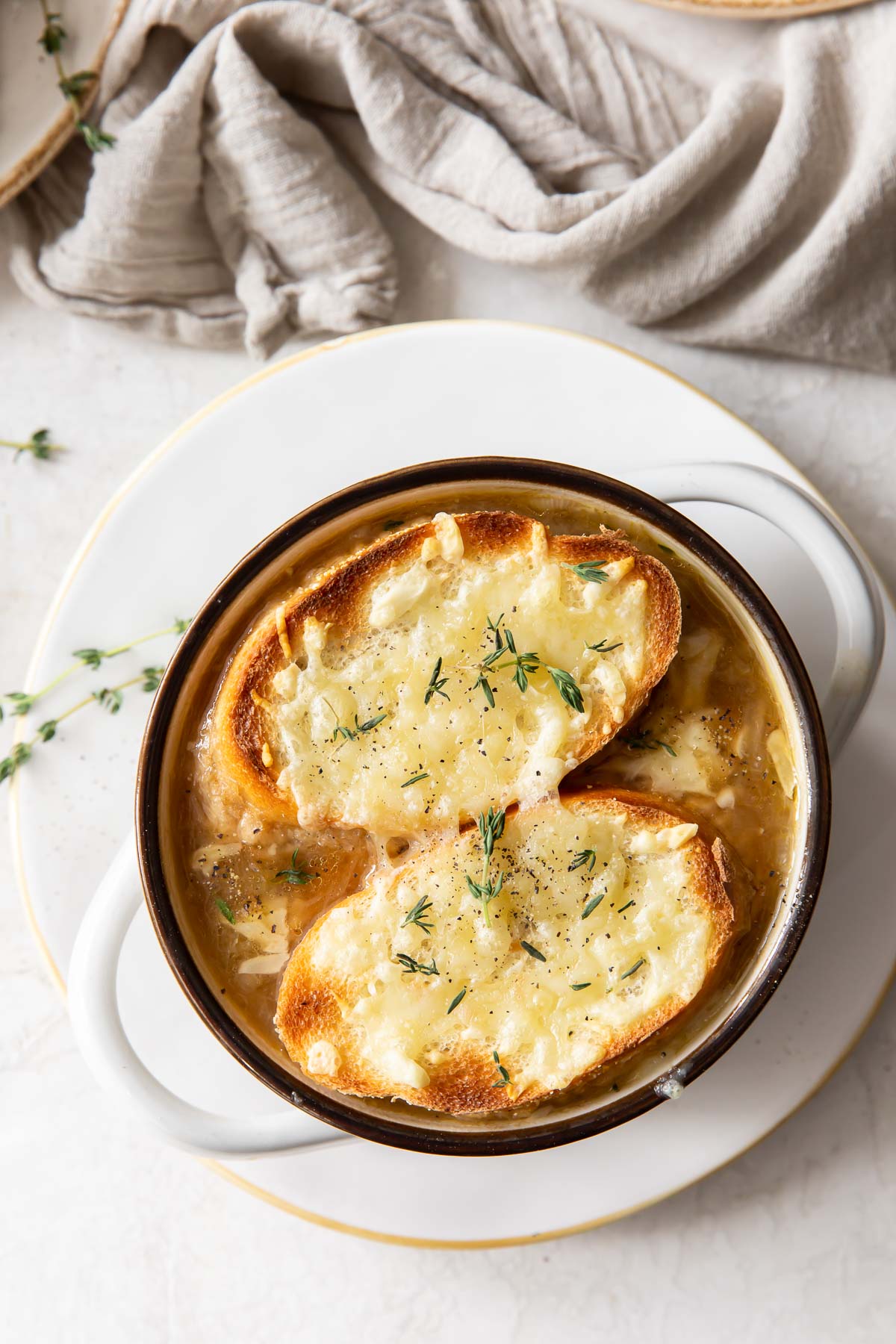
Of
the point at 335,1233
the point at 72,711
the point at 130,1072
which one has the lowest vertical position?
the point at 335,1233

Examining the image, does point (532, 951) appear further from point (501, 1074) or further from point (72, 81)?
point (72, 81)

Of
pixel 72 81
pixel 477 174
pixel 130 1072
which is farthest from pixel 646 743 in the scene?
pixel 72 81

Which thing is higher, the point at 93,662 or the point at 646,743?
the point at 93,662

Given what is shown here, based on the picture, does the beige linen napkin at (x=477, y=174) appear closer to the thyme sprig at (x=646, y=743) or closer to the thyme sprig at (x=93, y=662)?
the thyme sprig at (x=93, y=662)

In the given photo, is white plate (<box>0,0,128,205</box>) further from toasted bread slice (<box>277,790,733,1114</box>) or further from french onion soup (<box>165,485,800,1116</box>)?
toasted bread slice (<box>277,790,733,1114</box>)

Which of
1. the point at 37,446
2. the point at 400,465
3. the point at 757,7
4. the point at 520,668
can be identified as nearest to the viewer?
the point at 520,668

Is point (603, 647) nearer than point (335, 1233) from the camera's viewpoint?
Yes

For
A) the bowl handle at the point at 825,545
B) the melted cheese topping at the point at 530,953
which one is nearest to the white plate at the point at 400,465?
the bowl handle at the point at 825,545

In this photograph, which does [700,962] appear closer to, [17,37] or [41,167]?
[41,167]

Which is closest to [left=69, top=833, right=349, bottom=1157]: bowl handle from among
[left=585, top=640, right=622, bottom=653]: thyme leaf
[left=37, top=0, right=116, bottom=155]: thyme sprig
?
[left=585, top=640, right=622, bottom=653]: thyme leaf
